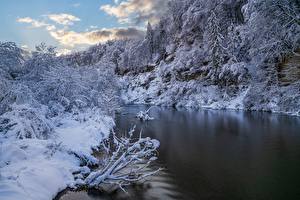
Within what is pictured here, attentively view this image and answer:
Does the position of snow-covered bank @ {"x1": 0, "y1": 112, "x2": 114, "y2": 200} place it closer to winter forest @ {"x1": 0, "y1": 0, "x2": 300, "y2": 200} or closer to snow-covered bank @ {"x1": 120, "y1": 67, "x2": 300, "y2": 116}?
winter forest @ {"x1": 0, "y1": 0, "x2": 300, "y2": 200}

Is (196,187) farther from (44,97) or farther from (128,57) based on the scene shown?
(128,57)

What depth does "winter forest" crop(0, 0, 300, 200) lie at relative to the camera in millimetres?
11312

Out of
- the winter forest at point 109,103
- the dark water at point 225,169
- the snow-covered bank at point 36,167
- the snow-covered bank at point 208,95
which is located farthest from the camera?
the snow-covered bank at point 208,95

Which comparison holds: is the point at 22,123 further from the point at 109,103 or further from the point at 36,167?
the point at 109,103

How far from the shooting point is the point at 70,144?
52.2 ft

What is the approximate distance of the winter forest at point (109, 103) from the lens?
445 inches

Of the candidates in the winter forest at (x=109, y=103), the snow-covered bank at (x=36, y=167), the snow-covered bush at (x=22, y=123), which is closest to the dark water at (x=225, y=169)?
the winter forest at (x=109, y=103)

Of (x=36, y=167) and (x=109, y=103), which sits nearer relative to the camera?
(x=36, y=167)

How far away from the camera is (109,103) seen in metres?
37.7

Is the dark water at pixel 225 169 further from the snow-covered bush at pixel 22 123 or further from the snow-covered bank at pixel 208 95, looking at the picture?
the snow-covered bank at pixel 208 95

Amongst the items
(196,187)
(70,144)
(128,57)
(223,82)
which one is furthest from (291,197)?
(128,57)

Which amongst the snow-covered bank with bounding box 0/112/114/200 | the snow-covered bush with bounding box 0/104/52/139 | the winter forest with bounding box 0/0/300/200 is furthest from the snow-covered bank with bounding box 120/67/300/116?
the snow-covered bush with bounding box 0/104/52/139

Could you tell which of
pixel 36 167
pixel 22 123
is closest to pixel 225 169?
pixel 36 167

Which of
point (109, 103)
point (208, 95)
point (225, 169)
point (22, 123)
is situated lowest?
point (225, 169)
